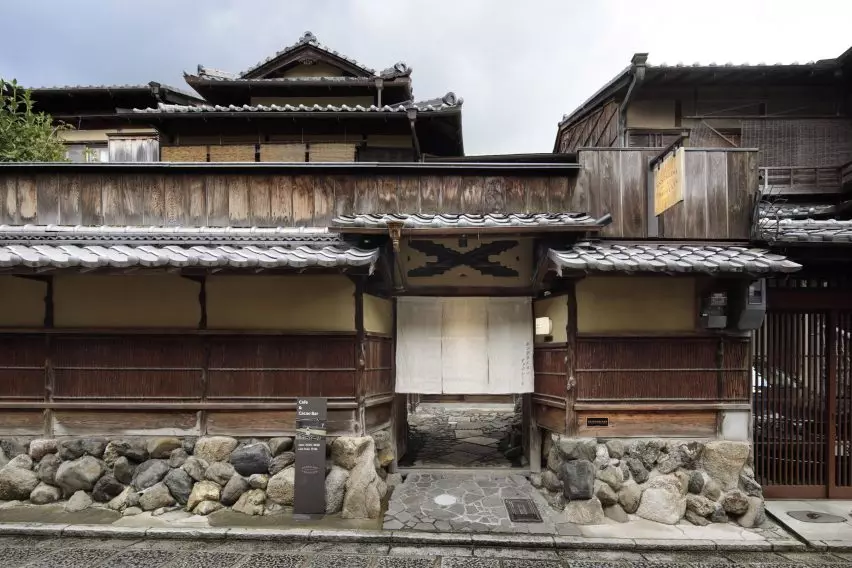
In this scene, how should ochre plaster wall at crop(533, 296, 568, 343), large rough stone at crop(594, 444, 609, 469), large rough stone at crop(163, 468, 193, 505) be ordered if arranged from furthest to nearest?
ochre plaster wall at crop(533, 296, 568, 343), large rough stone at crop(594, 444, 609, 469), large rough stone at crop(163, 468, 193, 505)

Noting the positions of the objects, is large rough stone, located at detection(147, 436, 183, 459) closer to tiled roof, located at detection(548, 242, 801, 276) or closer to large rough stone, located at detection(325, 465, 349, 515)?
large rough stone, located at detection(325, 465, 349, 515)

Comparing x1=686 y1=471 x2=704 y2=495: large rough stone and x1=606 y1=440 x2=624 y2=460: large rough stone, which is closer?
x1=686 y1=471 x2=704 y2=495: large rough stone

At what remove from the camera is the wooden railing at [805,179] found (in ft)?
44.9

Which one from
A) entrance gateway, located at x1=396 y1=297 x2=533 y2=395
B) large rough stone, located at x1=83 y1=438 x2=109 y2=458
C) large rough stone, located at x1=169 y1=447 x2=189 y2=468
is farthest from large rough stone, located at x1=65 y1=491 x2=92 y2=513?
entrance gateway, located at x1=396 y1=297 x2=533 y2=395

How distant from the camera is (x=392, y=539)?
230 inches

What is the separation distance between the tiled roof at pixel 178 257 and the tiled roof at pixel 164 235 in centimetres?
55

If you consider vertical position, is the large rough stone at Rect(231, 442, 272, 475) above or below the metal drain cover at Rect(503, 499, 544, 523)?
above

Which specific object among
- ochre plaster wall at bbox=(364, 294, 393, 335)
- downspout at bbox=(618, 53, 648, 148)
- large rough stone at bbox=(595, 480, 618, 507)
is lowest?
large rough stone at bbox=(595, 480, 618, 507)

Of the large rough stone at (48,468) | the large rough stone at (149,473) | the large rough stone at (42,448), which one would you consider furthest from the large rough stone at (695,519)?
the large rough stone at (42,448)

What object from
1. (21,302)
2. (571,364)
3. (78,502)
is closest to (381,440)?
(571,364)

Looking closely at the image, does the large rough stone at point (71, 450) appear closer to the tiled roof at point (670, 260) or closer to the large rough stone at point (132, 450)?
the large rough stone at point (132, 450)

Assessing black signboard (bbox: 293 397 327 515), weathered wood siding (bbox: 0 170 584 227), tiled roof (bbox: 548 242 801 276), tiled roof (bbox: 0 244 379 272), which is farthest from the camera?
weathered wood siding (bbox: 0 170 584 227)

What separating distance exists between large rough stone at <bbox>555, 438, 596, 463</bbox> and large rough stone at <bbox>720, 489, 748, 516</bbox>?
2267 millimetres

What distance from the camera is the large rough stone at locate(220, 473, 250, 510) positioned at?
6.45m
